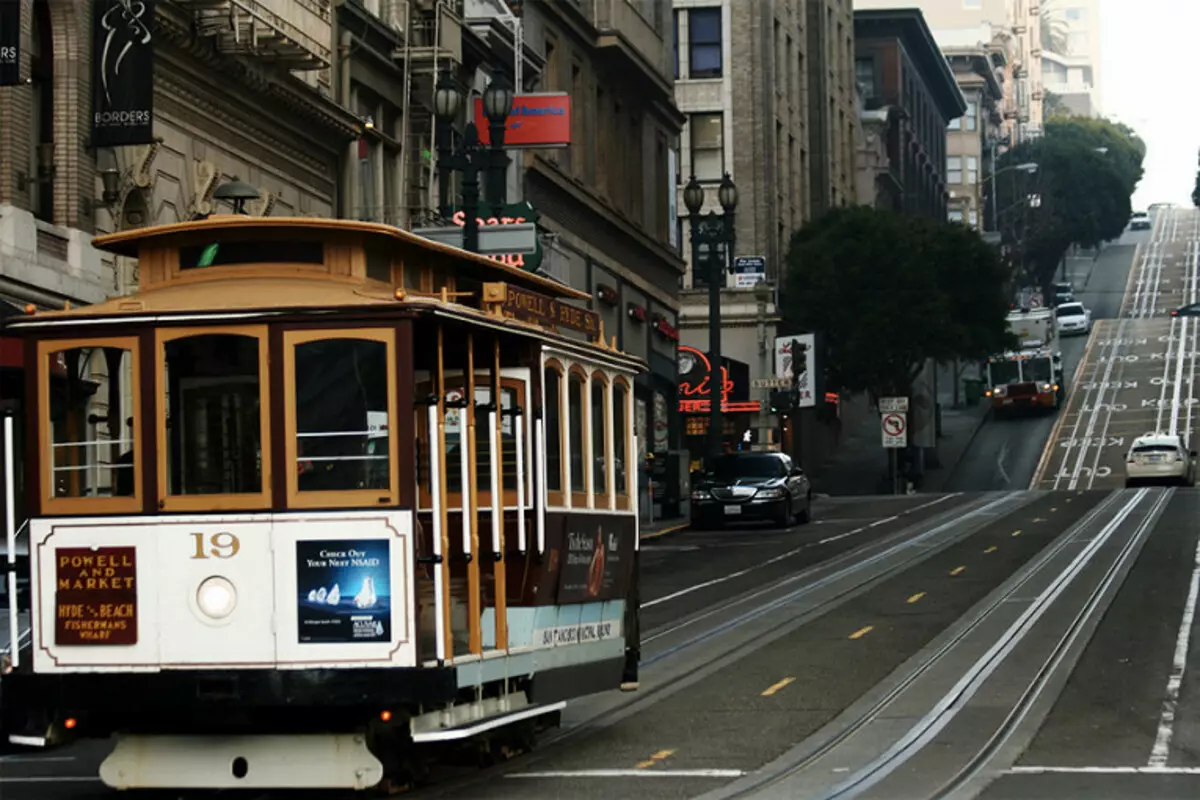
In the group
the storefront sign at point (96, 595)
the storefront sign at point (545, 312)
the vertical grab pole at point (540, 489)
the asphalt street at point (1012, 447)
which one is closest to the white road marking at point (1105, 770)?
the vertical grab pole at point (540, 489)

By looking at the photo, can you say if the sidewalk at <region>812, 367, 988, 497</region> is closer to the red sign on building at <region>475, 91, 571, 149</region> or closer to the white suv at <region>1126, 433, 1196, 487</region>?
the white suv at <region>1126, 433, 1196, 487</region>

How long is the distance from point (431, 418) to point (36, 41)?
669 inches

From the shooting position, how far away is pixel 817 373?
70.4 meters

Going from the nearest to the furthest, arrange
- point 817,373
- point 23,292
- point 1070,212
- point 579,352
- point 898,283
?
point 579,352, point 23,292, point 817,373, point 898,283, point 1070,212

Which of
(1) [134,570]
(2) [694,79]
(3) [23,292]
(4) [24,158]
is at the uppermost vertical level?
(2) [694,79]

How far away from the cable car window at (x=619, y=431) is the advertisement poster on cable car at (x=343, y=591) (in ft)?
12.6

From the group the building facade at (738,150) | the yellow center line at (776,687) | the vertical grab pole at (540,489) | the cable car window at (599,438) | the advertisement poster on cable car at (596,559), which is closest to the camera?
the vertical grab pole at (540,489)

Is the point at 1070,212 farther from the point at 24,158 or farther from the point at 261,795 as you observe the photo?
the point at 261,795

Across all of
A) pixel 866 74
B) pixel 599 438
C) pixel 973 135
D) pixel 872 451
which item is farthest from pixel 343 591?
pixel 973 135

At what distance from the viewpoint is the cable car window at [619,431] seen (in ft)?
51.8

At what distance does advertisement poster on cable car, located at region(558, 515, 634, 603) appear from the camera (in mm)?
14594

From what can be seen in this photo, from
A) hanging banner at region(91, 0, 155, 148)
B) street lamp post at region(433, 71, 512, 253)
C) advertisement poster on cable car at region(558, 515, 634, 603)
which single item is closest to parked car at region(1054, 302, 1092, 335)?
street lamp post at region(433, 71, 512, 253)

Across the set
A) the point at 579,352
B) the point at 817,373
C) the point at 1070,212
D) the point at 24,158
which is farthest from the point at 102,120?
the point at 1070,212

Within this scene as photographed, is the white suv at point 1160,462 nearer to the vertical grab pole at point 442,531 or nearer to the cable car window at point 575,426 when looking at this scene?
the cable car window at point 575,426
